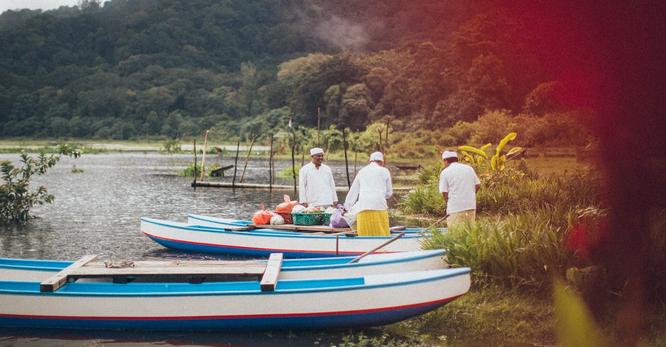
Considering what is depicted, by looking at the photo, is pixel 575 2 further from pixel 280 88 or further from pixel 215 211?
pixel 280 88

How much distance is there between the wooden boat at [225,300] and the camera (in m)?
8.40

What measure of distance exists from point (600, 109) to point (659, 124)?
598mm

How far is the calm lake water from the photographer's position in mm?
8812

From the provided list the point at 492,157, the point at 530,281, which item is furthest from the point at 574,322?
the point at 492,157

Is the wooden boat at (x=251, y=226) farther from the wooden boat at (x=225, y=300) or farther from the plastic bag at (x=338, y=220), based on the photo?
the wooden boat at (x=225, y=300)

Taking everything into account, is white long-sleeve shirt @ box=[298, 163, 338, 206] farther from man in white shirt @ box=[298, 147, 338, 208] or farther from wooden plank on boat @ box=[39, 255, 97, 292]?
wooden plank on boat @ box=[39, 255, 97, 292]

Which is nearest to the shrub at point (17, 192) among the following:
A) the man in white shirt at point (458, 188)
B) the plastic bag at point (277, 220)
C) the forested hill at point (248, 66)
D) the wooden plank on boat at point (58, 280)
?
the plastic bag at point (277, 220)

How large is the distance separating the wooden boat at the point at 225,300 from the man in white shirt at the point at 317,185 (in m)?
4.58

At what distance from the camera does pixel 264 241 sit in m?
13.6

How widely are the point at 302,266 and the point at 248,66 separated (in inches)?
4963

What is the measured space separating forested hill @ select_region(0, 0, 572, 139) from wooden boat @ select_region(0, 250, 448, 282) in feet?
126

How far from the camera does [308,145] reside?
201ft

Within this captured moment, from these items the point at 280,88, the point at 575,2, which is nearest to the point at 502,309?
the point at 575,2

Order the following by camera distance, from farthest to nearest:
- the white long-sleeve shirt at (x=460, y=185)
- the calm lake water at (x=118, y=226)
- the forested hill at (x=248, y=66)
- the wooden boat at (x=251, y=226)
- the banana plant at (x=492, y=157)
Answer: the forested hill at (x=248, y=66) → the banana plant at (x=492, y=157) → the wooden boat at (x=251, y=226) → the white long-sleeve shirt at (x=460, y=185) → the calm lake water at (x=118, y=226)
